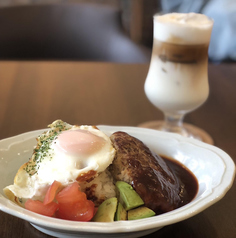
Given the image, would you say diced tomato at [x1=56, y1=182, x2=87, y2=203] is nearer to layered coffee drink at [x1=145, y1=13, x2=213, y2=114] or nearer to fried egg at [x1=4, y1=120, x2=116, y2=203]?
fried egg at [x1=4, y1=120, x2=116, y2=203]

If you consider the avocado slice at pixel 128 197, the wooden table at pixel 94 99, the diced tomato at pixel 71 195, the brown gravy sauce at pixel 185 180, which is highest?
the diced tomato at pixel 71 195

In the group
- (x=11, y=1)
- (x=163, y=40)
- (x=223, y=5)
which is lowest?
(x=11, y=1)

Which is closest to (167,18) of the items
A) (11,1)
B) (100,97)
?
(100,97)

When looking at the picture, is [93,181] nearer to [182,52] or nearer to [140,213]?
[140,213]

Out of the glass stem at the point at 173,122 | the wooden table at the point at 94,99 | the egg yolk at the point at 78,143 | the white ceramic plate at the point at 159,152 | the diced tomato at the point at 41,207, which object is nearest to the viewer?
the white ceramic plate at the point at 159,152

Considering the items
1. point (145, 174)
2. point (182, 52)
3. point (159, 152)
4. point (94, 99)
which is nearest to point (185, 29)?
point (182, 52)

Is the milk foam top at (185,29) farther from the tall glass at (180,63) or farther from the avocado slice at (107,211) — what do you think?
the avocado slice at (107,211)

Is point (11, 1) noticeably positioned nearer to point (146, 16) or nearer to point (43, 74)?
point (146, 16)

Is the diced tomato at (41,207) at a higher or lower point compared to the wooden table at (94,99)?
higher

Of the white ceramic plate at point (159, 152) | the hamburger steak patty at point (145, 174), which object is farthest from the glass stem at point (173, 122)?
the hamburger steak patty at point (145, 174)
